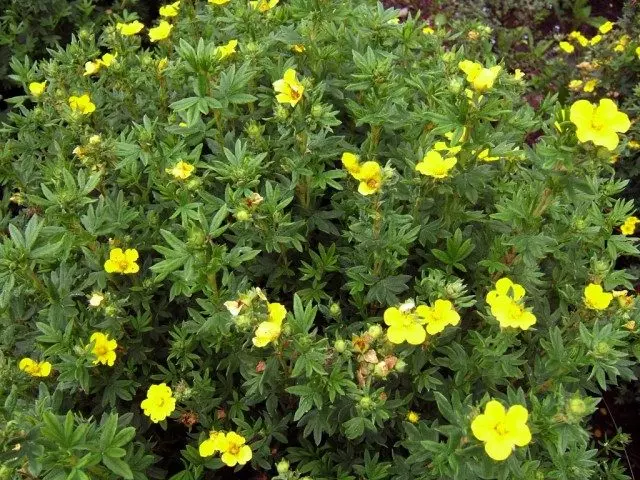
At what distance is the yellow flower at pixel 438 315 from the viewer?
1.96 metres

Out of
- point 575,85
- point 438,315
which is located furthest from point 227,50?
point 575,85

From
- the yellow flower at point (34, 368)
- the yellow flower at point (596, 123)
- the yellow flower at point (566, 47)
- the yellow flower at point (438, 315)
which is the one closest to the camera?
the yellow flower at point (596, 123)

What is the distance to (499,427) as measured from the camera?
5.37 ft

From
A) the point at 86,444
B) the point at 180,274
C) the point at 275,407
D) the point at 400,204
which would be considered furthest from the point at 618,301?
the point at 86,444

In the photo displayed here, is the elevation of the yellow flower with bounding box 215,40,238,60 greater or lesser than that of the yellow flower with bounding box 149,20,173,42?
greater

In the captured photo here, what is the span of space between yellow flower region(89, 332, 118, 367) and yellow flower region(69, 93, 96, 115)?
1.00m

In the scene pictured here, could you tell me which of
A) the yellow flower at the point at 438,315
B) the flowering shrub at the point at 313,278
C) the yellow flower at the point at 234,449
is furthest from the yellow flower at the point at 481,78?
the yellow flower at the point at 234,449

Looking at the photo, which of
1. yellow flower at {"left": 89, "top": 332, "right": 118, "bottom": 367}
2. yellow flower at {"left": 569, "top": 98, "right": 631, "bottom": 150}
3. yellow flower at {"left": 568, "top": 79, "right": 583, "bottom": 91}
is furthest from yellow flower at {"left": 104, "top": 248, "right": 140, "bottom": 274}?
yellow flower at {"left": 568, "top": 79, "right": 583, "bottom": 91}

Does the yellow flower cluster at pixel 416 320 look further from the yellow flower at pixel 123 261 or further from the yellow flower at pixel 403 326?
the yellow flower at pixel 123 261

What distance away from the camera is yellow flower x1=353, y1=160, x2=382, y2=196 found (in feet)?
6.68

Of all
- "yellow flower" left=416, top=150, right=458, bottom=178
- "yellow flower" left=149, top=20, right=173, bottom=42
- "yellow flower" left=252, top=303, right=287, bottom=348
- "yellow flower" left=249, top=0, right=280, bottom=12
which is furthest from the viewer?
"yellow flower" left=149, top=20, right=173, bottom=42

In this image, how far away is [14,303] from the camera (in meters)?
2.33

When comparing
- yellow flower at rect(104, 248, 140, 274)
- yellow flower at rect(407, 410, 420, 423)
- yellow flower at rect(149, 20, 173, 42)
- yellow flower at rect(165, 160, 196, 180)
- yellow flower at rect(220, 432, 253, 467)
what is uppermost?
yellow flower at rect(149, 20, 173, 42)

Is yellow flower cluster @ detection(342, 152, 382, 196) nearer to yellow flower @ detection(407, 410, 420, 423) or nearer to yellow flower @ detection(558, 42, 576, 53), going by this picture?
yellow flower @ detection(407, 410, 420, 423)
